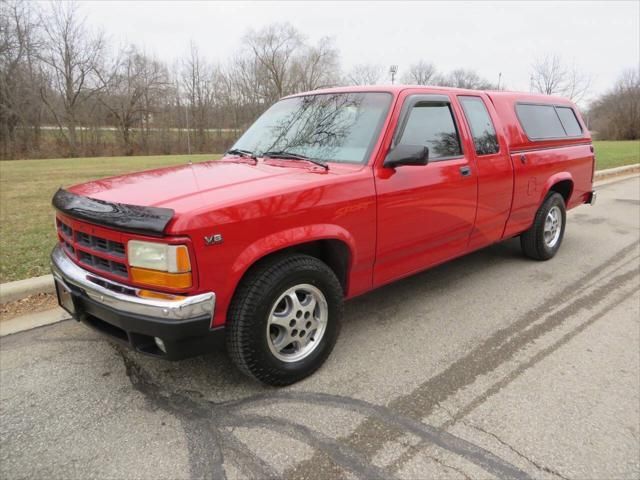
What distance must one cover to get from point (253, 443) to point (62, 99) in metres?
44.1

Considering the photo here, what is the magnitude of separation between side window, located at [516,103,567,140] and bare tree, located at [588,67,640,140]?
5545 centimetres

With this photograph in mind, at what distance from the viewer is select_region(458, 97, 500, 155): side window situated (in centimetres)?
409

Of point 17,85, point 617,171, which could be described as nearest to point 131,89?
point 17,85

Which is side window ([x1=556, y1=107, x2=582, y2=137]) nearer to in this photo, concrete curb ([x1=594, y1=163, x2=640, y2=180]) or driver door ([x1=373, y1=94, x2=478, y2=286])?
driver door ([x1=373, y1=94, x2=478, y2=286])

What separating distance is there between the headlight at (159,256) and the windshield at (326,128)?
4.59 ft

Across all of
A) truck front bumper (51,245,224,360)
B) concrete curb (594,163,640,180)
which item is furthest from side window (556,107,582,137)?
concrete curb (594,163,640,180)

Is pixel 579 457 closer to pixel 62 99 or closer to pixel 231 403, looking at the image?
pixel 231 403

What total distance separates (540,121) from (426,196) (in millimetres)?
2397

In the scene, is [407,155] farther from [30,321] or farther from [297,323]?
[30,321]

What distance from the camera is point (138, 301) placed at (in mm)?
2346

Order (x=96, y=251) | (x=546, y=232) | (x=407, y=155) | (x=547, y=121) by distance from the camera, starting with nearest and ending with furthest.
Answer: (x=96, y=251) < (x=407, y=155) < (x=547, y=121) < (x=546, y=232)

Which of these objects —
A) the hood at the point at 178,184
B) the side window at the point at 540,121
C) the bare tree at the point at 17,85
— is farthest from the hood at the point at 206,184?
the bare tree at the point at 17,85

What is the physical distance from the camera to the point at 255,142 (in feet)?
12.9

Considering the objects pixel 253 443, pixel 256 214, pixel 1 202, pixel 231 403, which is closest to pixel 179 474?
pixel 253 443
